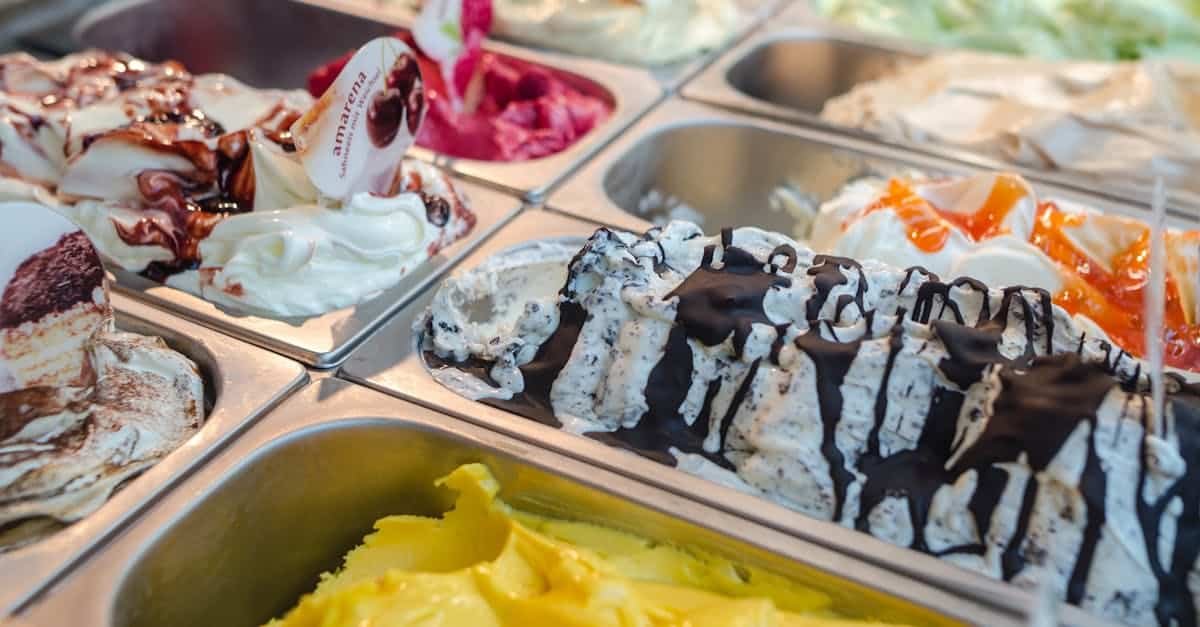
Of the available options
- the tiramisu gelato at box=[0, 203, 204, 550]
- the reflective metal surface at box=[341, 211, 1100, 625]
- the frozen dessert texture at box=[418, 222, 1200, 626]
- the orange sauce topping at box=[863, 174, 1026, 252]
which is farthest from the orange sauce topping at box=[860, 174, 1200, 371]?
the tiramisu gelato at box=[0, 203, 204, 550]

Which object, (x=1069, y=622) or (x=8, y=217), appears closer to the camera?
(x=1069, y=622)

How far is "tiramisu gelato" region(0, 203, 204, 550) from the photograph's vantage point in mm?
1051

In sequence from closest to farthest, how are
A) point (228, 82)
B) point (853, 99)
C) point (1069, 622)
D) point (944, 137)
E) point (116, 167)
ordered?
point (1069, 622), point (116, 167), point (228, 82), point (944, 137), point (853, 99)

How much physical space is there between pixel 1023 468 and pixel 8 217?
107 cm

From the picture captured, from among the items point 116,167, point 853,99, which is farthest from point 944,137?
point 116,167

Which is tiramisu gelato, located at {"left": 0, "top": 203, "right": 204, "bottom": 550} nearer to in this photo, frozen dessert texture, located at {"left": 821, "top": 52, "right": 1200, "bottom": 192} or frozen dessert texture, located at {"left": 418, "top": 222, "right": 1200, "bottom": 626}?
frozen dessert texture, located at {"left": 418, "top": 222, "right": 1200, "bottom": 626}

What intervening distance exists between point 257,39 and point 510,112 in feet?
2.83

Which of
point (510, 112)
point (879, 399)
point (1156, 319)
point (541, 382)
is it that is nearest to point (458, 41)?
point (510, 112)

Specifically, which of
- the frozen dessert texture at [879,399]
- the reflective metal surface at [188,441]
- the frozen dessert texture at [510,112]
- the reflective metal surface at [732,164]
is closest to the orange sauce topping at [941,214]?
the reflective metal surface at [732,164]

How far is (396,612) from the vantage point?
96 centimetres

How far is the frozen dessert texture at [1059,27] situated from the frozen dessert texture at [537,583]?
184 centimetres

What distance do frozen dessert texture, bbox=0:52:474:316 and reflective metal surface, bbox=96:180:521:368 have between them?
0.02m

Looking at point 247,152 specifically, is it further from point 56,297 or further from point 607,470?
point 607,470

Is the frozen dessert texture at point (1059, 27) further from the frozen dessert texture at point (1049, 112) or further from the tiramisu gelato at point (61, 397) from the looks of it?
the tiramisu gelato at point (61, 397)
